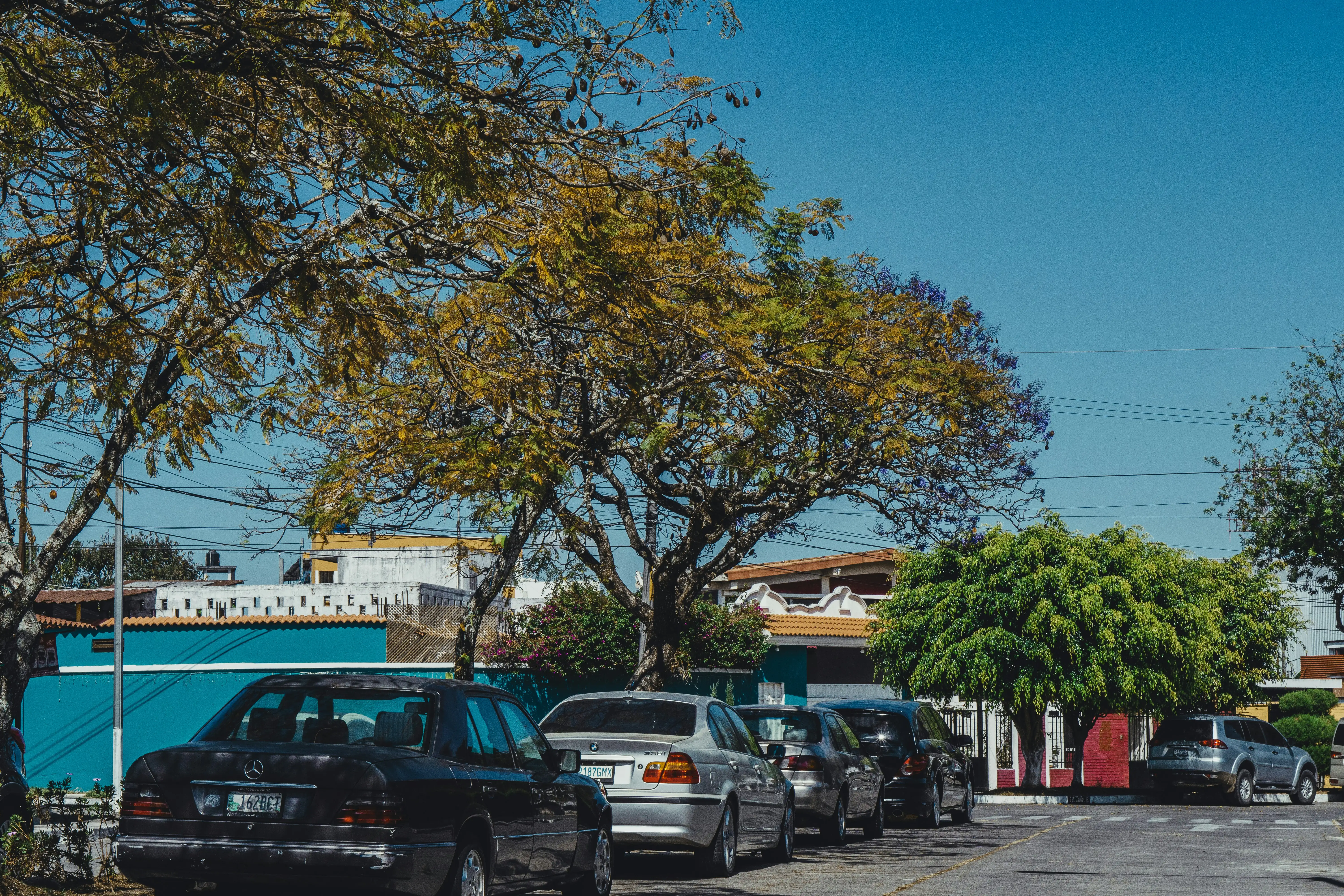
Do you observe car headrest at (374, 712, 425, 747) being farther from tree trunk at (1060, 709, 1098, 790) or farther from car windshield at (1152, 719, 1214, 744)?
tree trunk at (1060, 709, 1098, 790)

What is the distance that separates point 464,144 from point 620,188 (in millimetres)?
1884

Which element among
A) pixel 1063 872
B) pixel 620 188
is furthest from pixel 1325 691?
pixel 620 188

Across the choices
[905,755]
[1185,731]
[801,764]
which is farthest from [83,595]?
[1185,731]

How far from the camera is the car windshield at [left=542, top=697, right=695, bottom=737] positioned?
1314 cm

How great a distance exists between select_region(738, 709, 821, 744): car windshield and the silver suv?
596 inches

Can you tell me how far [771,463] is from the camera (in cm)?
1909

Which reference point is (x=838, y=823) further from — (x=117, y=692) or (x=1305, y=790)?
(x=1305, y=790)

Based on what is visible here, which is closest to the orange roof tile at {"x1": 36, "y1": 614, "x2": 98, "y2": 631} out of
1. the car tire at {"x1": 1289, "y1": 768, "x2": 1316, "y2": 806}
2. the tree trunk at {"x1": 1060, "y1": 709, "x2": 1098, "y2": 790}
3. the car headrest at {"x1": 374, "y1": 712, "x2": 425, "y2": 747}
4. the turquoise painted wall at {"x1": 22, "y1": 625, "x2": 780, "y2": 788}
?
the turquoise painted wall at {"x1": 22, "y1": 625, "x2": 780, "y2": 788}

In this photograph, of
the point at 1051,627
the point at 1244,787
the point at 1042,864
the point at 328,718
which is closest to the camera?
the point at 328,718

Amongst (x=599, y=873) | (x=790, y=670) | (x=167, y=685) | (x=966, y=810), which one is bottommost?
(x=966, y=810)

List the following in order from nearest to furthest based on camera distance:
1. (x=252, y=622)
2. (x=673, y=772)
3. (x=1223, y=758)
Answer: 1. (x=673, y=772)
2. (x=252, y=622)
3. (x=1223, y=758)

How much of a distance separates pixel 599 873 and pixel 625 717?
2675 millimetres

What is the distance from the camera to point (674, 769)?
1241cm

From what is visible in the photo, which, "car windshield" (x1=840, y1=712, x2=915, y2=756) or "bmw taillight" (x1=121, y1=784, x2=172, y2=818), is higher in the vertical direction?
"bmw taillight" (x1=121, y1=784, x2=172, y2=818)
